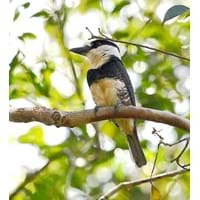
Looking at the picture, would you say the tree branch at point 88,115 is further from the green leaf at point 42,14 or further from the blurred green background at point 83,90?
the green leaf at point 42,14

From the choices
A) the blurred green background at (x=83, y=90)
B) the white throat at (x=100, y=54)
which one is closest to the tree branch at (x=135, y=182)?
the blurred green background at (x=83, y=90)

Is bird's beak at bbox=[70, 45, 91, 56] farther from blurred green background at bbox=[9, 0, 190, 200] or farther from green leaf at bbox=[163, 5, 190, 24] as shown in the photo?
green leaf at bbox=[163, 5, 190, 24]

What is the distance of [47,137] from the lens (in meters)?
1.61

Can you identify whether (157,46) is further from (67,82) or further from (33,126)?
(33,126)

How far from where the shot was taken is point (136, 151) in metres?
1.54

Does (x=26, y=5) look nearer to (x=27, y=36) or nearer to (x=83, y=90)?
(x=27, y=36)

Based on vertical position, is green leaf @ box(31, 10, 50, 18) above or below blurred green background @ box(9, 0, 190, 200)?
above

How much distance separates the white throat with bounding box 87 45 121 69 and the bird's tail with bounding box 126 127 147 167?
20cm

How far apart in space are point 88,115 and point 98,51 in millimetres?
169

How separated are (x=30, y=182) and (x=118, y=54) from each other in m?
0.38

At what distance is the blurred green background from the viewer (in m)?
1.55

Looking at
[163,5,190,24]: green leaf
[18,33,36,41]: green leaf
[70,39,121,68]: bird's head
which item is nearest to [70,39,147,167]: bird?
[70,39,121,68]: bird's head

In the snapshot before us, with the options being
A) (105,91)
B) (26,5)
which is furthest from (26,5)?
(105,91)
